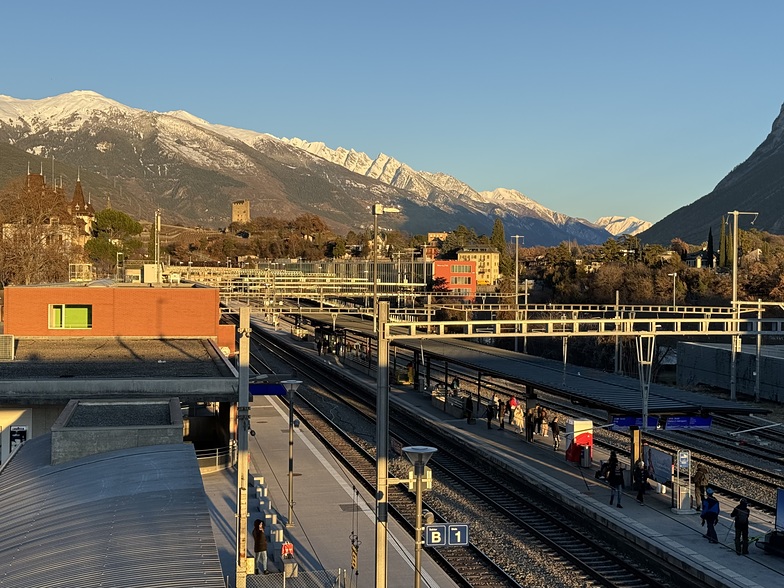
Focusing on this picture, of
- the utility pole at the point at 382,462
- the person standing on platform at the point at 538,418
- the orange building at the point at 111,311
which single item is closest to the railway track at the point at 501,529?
the person standing on platform at the point at 538,418

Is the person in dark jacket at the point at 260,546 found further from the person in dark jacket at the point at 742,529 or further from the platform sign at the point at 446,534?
the person in dark jacket at the point at 742,529

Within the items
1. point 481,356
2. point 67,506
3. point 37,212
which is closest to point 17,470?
point 67,506

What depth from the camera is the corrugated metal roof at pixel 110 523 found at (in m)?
10.5

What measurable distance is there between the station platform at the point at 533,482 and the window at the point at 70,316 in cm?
910

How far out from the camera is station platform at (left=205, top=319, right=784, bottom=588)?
18172 mm

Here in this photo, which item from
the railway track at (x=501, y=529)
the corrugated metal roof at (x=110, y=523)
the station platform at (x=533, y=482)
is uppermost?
the corrugated metal roof at (x=110, y=523)

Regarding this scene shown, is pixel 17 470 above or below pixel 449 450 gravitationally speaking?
above

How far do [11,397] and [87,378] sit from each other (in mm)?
2096

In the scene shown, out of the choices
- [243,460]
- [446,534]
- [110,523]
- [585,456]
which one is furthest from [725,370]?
[110,523]

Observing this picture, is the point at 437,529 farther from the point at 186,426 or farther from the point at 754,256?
the point at 754,256

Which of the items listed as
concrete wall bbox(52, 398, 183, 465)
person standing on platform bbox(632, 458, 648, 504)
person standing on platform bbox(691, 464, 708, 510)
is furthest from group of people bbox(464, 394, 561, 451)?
concrete wall bbox(52, 398, 183, 465)

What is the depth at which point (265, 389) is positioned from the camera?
71.3 feet

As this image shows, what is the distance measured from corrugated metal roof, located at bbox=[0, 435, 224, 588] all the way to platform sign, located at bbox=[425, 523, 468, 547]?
357cm

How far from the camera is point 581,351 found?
233 ft
